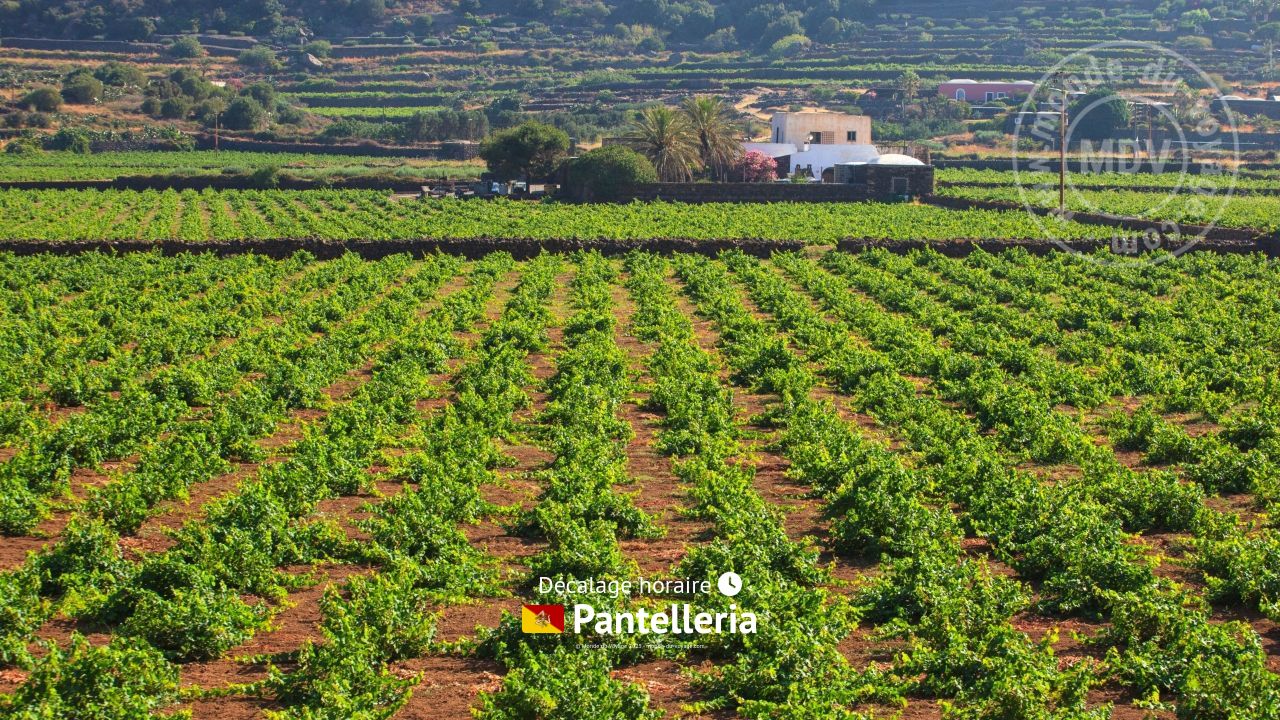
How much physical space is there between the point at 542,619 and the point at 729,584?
169 cm

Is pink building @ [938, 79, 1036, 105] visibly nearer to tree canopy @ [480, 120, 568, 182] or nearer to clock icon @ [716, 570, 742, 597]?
tree canopy @ [480, 120, 568, 182]

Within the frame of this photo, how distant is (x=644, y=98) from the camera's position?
13062 centimetres

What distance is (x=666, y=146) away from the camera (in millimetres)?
66500

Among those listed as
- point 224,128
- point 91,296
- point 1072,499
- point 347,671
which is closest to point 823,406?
point 1072,499

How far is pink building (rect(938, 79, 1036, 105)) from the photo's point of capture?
12594 centimetres

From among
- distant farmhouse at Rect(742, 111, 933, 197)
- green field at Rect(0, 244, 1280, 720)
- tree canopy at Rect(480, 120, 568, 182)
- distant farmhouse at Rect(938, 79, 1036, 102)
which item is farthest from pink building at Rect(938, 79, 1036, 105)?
green field at Rect(0, 244, 1280, 720)

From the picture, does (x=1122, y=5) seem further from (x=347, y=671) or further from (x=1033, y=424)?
(x=347, y=671)

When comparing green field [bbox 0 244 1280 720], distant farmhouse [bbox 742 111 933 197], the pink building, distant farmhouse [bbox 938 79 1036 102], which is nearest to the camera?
green field [bbox 0 244 1280 720]

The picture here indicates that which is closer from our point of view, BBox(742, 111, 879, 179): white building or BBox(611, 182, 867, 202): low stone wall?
BBox(611, 182, 867, 202): low stone wall

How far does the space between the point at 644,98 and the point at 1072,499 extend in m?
119

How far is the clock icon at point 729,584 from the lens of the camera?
11.8 m

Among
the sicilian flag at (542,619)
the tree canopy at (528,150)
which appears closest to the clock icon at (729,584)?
the sicilian flag at (542,619)

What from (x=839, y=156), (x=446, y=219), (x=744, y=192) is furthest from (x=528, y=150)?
(x=839, y=156)

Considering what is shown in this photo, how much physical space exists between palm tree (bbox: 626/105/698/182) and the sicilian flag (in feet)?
181
